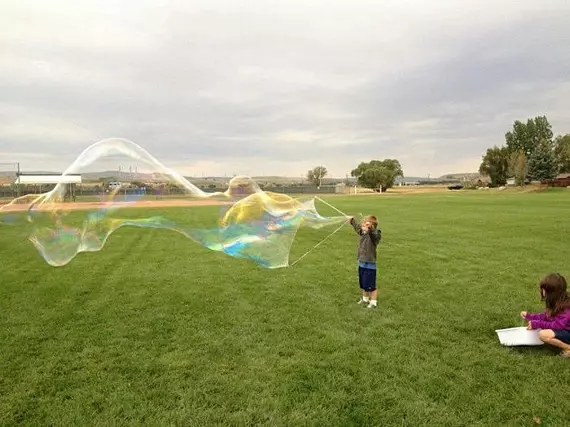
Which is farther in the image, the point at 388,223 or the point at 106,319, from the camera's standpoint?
the point at 388,223

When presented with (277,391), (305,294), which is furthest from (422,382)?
(305,294)

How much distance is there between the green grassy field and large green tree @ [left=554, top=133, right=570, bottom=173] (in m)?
95.3

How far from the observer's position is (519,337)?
5812mm

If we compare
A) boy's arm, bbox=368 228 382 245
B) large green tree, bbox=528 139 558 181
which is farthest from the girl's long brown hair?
large green tree, bbox=528 139 558 181

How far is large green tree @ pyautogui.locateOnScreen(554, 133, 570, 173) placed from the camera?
9175 centimetres

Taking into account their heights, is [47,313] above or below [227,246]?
below

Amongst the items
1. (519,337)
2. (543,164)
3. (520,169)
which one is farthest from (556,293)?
(520,169)

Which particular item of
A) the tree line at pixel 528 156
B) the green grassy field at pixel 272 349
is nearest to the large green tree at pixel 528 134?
the tree line at pixel 528 156

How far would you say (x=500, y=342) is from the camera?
5973 mm

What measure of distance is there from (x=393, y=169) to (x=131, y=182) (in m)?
110

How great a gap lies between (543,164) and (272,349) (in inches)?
3362

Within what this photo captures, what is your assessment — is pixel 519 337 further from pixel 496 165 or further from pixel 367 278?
pixel 496 165

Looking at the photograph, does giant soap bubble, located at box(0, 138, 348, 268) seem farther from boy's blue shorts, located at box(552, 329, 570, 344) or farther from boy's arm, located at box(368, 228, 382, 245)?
boy's blue shorts, located at box(552, 329, 570, 344)

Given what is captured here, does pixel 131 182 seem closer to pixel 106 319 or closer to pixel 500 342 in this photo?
pixel 106 319
